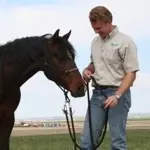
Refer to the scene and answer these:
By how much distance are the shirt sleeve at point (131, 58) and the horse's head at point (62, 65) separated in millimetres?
583

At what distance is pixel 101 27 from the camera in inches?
239

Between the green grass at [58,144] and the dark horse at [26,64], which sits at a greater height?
the dark horse at [26,64]

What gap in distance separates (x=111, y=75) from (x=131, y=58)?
1.14 feet

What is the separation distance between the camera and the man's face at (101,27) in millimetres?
6055

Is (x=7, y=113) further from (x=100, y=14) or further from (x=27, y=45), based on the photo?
(x=100, y=14)

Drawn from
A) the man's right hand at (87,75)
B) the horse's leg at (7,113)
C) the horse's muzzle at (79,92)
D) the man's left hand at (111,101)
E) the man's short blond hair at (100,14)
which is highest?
the man's short blond hair at (100,14)

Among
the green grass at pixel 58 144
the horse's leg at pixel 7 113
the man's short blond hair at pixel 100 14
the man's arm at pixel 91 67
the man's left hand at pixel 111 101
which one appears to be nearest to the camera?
the man's left hand at pixel 111 101

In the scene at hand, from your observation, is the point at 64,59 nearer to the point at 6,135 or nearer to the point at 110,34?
the point at 110,34

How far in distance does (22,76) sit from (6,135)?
2.71 ft

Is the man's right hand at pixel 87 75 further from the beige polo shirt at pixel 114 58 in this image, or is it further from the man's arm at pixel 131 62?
the man's arm at pixel 131 62

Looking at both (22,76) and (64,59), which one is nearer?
(64,59)

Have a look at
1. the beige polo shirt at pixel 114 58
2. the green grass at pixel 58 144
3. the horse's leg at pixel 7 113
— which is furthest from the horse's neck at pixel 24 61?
the green grass at pixel 58 144

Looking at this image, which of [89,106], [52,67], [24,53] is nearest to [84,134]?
[89,106]

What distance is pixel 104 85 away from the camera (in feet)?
20.5
